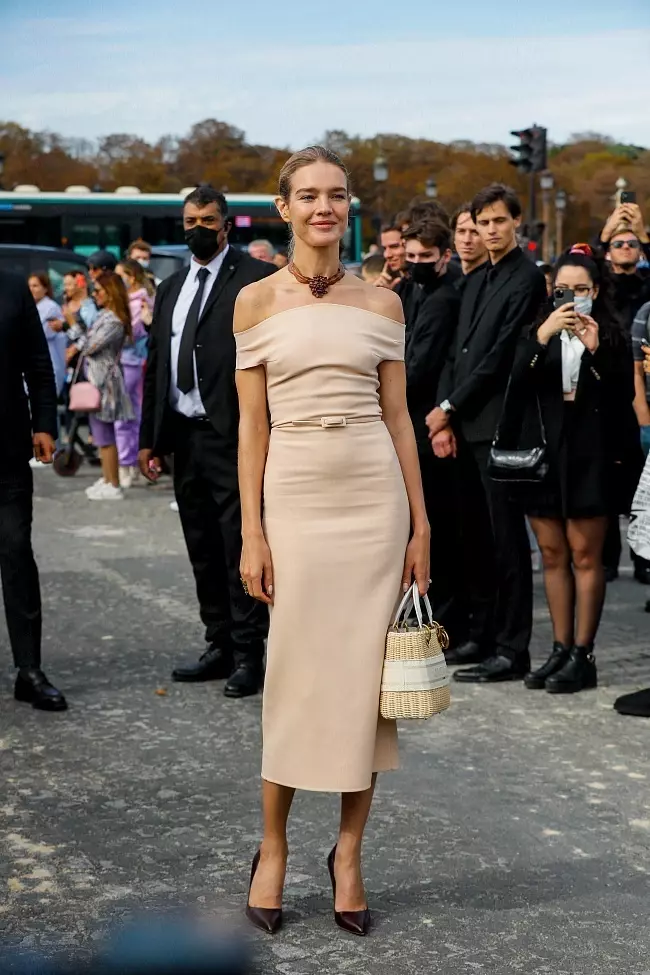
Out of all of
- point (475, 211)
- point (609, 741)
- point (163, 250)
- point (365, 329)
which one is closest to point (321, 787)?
point (365, 329)

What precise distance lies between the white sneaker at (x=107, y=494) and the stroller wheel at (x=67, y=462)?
1.23 metres

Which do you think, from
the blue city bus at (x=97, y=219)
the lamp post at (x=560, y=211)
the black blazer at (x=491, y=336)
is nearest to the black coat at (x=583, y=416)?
the black blazer at (x=491, y=336)

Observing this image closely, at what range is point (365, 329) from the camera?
4.28m

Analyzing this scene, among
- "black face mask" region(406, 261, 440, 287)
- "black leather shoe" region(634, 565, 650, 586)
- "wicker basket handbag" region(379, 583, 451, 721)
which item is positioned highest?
"black face mask" region(406, 261, 440, 287)

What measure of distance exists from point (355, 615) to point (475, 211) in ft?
11.9

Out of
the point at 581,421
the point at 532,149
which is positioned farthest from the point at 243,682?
the point at 532,149

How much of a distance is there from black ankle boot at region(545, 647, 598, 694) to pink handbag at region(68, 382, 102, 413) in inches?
313

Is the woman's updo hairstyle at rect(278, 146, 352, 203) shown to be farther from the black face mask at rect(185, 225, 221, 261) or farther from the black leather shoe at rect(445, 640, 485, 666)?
the black leather shoe at rect(445, 640, 485, 666)

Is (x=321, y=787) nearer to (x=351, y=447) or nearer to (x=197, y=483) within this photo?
(x=351, y=447)

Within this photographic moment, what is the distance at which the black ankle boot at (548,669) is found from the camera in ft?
23.7

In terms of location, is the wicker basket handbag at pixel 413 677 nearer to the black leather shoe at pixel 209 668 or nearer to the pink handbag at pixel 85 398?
the black leather shoe at pixel 209 668

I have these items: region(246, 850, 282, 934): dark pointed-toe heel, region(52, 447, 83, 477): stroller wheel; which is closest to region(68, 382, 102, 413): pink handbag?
region(52, 447, 83, 477): stroller wheel

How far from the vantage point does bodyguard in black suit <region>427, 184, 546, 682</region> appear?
7367 mm

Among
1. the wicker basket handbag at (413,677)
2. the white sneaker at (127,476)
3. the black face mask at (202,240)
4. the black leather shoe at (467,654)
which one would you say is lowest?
the white sneaker at (127,476)
